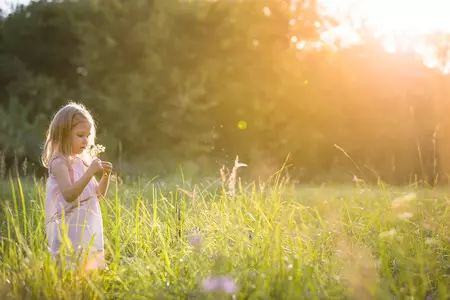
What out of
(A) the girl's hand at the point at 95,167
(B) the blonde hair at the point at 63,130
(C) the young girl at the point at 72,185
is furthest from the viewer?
(B) the blonde hair at the point at 63,130

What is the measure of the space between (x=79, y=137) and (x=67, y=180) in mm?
324

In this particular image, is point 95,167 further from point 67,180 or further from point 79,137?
point 79,137

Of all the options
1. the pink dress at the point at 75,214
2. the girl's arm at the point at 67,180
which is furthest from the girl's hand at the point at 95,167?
the pink dress at the point at 75,214

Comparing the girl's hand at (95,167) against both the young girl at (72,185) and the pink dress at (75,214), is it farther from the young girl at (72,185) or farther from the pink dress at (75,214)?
the pink dress at (75,214)

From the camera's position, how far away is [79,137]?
3.65 metres

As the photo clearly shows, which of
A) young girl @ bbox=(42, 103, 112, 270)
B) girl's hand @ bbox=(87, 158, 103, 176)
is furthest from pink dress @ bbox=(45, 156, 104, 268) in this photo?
girl's hand @ bbox=(87, 158, 103, 176)

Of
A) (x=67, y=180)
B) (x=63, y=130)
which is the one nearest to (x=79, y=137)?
(x=63, y=130)

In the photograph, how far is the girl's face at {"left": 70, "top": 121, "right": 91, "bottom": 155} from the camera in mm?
3625

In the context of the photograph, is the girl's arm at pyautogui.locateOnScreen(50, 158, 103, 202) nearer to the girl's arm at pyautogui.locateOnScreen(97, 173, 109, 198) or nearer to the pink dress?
the pink dress

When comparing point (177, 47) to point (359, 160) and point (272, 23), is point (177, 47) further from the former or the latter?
point (359, 160)

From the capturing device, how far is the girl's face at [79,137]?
3625 mm

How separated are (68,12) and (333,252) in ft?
36.4

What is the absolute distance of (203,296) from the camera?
8.19ft

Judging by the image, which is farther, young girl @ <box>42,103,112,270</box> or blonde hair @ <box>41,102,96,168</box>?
blonde hair @ <box>41,102,96,168</box>
